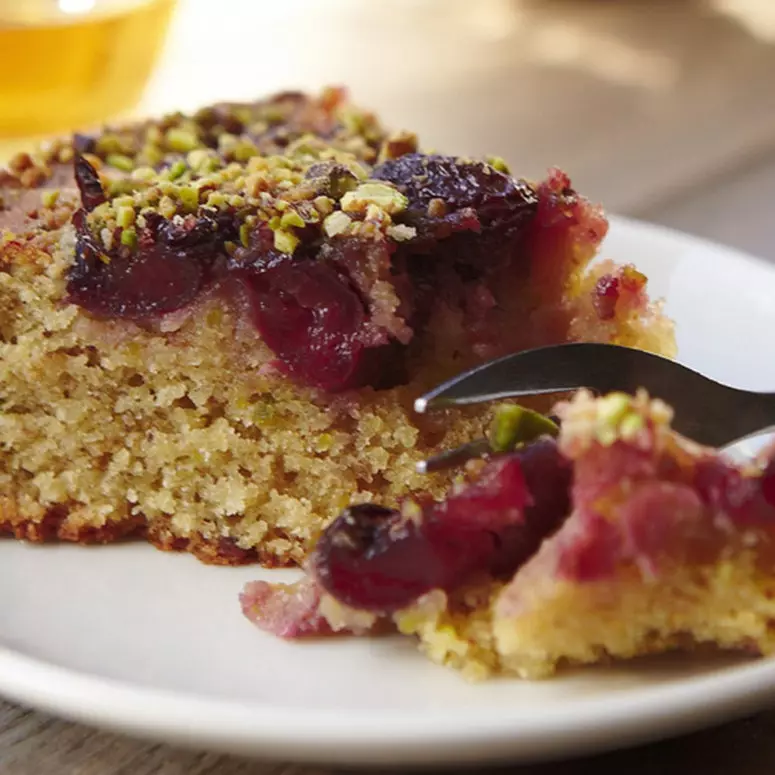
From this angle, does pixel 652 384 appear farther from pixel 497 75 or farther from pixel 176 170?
pixel 497 75

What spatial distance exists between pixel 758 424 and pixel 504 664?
1.88 feet

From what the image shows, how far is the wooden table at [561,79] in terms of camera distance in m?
3.60

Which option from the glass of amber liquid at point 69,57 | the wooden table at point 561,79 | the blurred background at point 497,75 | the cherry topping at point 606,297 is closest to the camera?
the cherry topping at point 606,297

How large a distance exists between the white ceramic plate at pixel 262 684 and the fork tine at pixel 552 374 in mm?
365

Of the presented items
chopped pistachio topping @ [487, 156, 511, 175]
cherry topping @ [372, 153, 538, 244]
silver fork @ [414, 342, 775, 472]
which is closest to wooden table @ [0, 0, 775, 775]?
chopped pistachio topping @ [487, 156, 511, 175]

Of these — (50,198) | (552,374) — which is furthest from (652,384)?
(50,198)

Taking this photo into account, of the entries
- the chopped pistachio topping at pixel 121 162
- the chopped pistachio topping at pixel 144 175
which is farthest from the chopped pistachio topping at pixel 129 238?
the chopped pistachio topping at pixel 121 162

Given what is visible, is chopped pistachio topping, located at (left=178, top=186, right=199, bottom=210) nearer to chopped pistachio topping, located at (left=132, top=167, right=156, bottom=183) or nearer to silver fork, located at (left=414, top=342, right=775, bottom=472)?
chopped pistachio topping, located at (left=132, top=167, right=156, bottom=183)

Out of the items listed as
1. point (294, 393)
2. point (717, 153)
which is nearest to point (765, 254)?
point (717, 153)

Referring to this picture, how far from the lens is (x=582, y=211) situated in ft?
5.86

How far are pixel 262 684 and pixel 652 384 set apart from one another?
73 cm

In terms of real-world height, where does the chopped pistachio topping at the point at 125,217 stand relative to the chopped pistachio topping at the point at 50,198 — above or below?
above

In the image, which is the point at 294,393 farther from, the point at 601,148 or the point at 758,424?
the point at 601,148

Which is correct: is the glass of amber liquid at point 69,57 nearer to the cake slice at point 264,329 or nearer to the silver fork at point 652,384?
the cake slice at point 264,329
